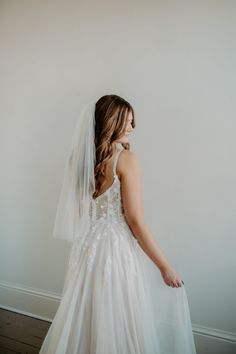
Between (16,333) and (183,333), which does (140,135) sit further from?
(16,333)

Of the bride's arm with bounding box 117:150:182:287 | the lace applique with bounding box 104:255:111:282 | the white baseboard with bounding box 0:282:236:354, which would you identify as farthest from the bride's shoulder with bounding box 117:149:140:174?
the white baseboard with bounding box 0:282:236:354

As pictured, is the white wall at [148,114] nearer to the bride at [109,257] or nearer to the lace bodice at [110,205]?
the bride at [109,257]

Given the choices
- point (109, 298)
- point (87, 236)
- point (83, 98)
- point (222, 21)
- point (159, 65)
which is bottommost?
point (109, 298)

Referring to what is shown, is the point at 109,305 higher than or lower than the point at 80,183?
lower

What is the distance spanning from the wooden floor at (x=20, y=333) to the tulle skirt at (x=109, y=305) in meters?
0.59

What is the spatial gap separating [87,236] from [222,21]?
1.48 meters

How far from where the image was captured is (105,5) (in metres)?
2.04

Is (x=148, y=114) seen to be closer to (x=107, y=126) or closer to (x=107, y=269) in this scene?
(x=107, y=126)

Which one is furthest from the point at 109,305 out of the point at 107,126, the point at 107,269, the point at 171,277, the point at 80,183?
the point at 107,126

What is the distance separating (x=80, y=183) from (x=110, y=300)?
1.84ft

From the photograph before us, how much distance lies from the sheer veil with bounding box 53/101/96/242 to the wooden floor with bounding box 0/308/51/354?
970 mm

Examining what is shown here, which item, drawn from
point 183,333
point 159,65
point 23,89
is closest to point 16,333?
point 183,333

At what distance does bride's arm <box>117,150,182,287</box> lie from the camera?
134 centimetres

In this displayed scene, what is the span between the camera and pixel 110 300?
4.25ft
